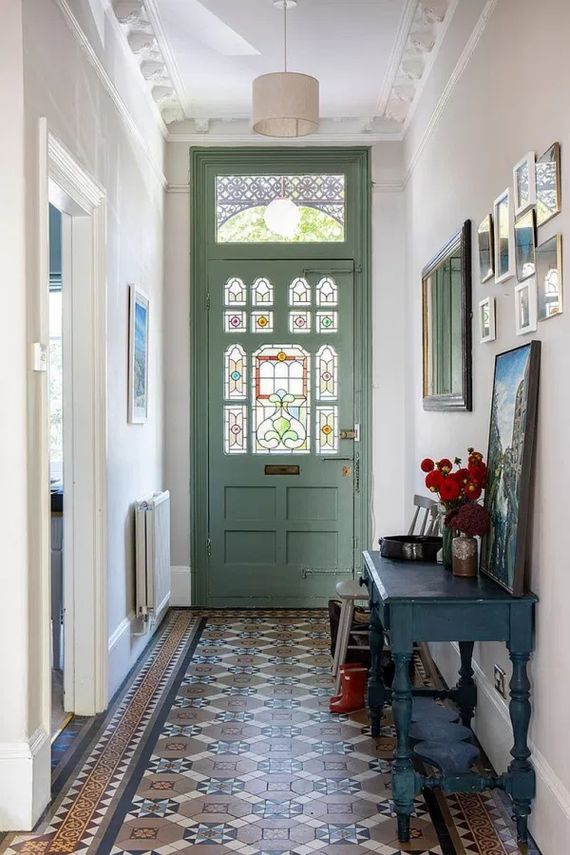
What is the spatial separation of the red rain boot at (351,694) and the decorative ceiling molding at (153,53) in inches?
135

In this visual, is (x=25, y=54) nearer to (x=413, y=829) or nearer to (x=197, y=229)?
(x=413, y=829)

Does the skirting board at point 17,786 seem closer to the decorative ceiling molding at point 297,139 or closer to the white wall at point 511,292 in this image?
the white wall at point 511,292

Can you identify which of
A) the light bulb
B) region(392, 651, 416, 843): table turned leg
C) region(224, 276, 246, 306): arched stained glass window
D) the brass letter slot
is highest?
the light bulb

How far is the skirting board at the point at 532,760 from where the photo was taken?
2.73 metres

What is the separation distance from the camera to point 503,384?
3.36 metres

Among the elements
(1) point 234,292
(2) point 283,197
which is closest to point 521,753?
(1) point 234,292

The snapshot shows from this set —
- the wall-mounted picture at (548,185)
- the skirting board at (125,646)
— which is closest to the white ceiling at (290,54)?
the wall-mounted picture at (548,185)

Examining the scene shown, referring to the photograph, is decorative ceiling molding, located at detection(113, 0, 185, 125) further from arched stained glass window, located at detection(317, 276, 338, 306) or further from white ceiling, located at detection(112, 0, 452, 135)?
arched stained glass window, located at detection(317, 276, 338, 306)

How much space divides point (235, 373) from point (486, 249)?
3093 millimetres

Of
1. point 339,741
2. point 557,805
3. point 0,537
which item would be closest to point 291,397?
point 339,741

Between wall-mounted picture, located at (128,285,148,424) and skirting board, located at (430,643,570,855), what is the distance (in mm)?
2148

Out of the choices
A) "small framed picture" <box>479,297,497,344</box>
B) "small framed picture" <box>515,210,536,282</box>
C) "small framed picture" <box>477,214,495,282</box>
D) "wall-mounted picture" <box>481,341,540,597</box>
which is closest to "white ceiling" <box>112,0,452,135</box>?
"small framed picture" <box>477,214,495,282</box>

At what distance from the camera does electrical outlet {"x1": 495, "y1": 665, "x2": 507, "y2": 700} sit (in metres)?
3.42

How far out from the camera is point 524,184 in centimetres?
307
